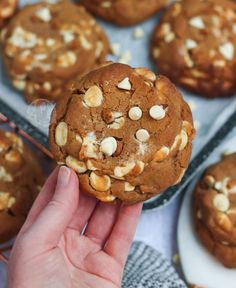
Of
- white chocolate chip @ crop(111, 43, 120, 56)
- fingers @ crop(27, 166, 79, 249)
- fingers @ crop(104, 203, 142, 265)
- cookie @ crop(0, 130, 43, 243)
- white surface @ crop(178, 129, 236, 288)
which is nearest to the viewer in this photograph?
fingers @ crop(27, 166, 79, 249)

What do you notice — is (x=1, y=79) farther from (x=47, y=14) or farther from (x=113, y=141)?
(x=113, y=141)

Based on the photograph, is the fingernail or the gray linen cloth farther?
the gray linen cloth

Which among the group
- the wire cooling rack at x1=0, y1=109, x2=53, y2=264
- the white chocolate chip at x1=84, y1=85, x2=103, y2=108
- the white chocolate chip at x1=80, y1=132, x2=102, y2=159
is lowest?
the wire cooling rack at x1=0, y1=109, x2=53, y2=264

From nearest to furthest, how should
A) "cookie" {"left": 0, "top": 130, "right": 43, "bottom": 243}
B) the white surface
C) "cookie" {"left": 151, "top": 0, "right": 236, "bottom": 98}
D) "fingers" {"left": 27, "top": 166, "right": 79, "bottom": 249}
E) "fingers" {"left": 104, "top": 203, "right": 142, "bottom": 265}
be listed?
"fingers" {"left": 27, "top": 166, "right": 79, "bottom": 249} → "fingers" {"left": 104, "top": 203, "right": 142, "bottom": 265} → "cookie" {"left": 0, "top": 130, "right": 43, "bottom": 243} → the white surface → "cookie" {"left": 151, "top": 0, "right": 236, "bottom": 98}

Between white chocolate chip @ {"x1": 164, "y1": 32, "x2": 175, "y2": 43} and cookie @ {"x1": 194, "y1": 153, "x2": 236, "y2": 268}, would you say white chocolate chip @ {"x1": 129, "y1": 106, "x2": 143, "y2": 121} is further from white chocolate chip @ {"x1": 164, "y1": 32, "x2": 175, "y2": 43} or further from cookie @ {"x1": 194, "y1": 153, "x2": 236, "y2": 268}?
white chocolate chip @ {"x1": 164, "y1": 32, "x2": 175, "y2": 43}

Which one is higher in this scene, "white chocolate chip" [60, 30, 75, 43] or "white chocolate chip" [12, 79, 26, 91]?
"white chocolate chip" [60, 30, 75, 43]

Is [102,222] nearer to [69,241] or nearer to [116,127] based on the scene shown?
[69,241]

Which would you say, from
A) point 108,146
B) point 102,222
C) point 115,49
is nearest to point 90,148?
point 108,146

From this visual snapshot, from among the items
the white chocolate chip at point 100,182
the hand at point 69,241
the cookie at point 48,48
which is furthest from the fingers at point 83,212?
the cookie at point 48,48

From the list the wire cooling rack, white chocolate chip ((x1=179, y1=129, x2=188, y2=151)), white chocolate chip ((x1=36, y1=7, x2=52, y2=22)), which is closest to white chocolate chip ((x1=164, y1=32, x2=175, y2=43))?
white chocolate chip ((x1=36, y1=7, x2=52, y2=22))
